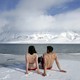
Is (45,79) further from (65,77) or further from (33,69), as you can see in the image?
(33,69)

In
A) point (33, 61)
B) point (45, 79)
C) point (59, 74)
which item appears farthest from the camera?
point (33, 61)

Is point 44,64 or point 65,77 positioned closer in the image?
point 65,77

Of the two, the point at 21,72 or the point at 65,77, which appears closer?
the point at 65,77

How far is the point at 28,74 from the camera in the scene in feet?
32.7

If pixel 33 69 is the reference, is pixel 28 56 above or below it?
Result: above

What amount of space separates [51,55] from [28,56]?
1143 millimetres

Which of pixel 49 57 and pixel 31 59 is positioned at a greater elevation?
pixel 49 57

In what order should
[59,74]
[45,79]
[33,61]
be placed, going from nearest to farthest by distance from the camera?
1. [45,79]
2. [59,74]
3. [33,61]

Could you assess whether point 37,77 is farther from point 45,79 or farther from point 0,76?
point 0,76

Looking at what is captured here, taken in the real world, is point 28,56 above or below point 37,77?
above

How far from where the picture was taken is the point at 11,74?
10.1 meters

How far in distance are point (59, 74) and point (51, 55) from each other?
1.08 m

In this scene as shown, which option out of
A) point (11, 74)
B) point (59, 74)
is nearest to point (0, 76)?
point (11, 74)

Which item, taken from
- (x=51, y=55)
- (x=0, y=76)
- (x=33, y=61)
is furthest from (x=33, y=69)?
(x=0, y=76)
